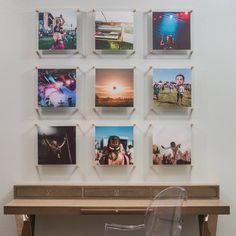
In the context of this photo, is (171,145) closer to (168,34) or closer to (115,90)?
(115,90)

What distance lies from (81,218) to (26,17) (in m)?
2.01

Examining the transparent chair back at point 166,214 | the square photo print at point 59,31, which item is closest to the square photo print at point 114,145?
the transparent chair back at point 166,214

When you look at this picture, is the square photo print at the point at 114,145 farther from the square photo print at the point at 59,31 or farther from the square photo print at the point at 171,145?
the square photo print at the point at 59,31

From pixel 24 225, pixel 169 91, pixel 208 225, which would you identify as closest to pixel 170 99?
pixel 169 91

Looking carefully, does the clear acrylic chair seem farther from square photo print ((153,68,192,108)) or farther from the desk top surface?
square photo print ((153,68,192,108))

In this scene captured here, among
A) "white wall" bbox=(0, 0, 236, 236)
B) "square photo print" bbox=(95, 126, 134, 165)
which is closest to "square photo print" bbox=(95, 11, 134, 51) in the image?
"white wall" bbox=(0, 0, 236, 236)

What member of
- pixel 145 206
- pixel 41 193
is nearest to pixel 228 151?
pixel 145 206

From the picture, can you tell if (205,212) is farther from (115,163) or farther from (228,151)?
(115,163)

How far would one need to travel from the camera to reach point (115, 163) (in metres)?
3.68

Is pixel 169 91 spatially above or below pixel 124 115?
above

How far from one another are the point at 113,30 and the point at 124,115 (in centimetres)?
82

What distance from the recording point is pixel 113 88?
146 inches

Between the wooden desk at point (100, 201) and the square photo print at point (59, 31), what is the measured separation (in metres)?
1.34

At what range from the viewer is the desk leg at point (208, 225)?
11.2 feet
